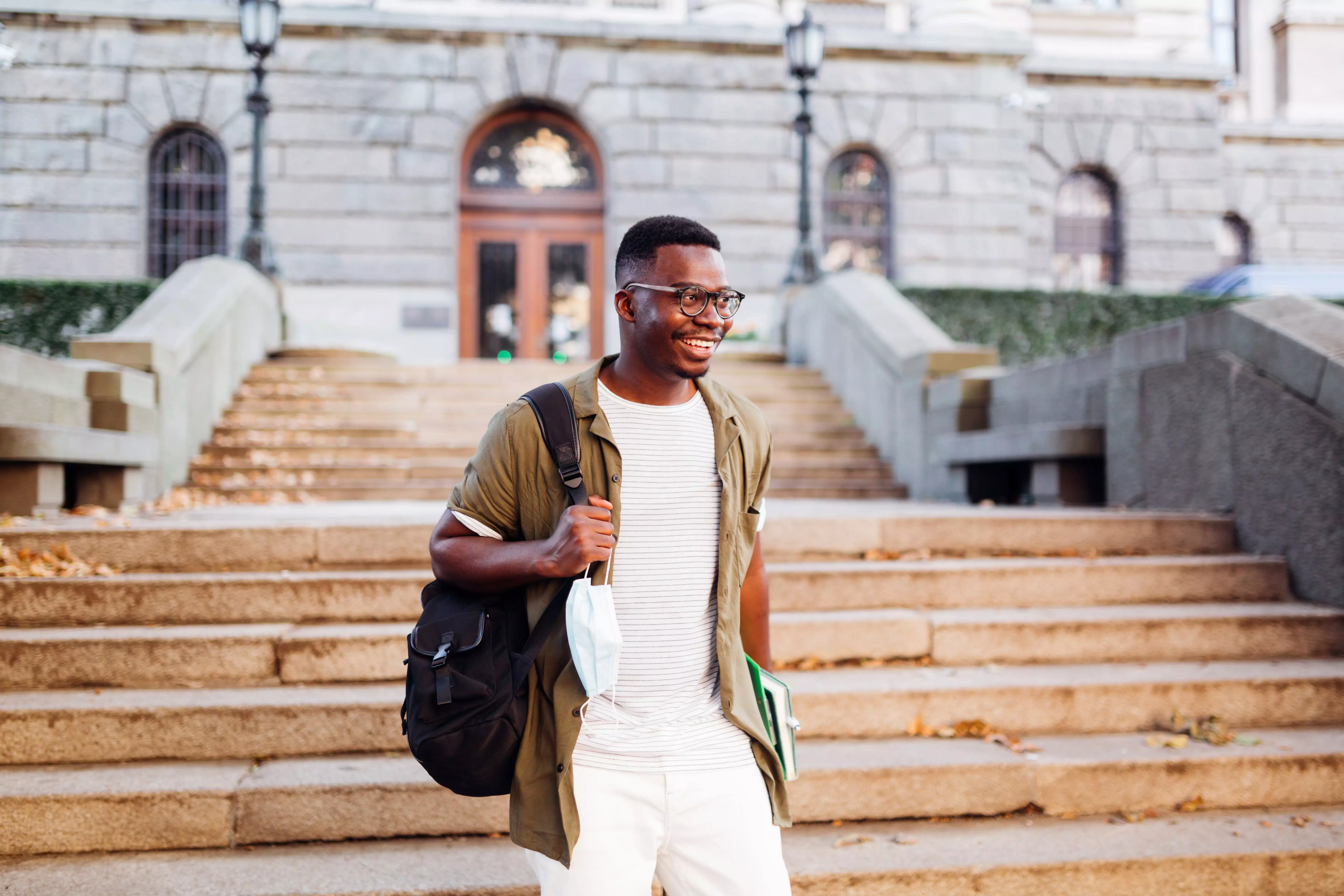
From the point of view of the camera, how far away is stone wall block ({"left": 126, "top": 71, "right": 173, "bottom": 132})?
16344 mm

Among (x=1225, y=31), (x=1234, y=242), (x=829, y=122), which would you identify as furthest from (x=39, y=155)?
(x=1225, y=31)

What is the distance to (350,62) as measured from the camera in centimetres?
1650

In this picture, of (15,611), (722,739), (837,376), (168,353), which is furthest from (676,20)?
(722,739)

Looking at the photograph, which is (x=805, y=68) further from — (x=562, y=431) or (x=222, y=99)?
(x=562, y=431)

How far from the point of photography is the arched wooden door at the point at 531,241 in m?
17.2

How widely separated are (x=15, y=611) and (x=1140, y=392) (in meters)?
6.78

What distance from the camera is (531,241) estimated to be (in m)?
17.3

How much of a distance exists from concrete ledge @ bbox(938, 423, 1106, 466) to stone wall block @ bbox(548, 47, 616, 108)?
11482mm

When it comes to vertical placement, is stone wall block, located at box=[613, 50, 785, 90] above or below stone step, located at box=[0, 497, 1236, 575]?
above

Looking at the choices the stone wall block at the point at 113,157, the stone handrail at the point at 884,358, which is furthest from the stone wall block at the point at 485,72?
the stone handrail at the point at 884,358

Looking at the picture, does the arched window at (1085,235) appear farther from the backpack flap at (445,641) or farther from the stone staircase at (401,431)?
the backpack flap at (445,641)

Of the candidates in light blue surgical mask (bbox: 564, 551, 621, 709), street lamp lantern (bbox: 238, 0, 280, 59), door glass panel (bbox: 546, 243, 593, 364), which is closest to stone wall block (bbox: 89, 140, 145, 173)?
street lamp lantern (bbox: 238, 0, 280, 59)

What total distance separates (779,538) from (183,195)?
15.6m

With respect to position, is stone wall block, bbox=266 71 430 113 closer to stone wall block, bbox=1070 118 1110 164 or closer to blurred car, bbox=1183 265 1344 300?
stone wall block, bbox=1070 118 1110 164
